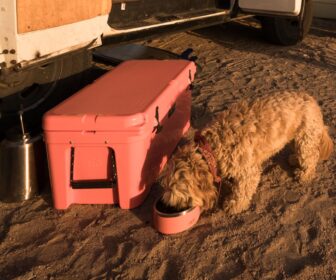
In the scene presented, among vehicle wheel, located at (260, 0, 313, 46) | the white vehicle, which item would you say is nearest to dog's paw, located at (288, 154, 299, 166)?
the white vehicle

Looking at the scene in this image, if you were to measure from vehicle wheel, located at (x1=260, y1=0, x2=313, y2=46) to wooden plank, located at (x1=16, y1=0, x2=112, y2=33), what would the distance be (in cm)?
387

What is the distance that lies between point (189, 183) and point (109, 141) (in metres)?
0.65

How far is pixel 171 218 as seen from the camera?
9.73 ft

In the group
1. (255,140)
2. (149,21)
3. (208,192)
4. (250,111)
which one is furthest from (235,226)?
(149,21)

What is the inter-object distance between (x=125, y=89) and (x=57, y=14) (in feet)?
2.70

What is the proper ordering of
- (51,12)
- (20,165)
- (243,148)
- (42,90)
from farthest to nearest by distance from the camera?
(42,90), (51,12), (20,165), (243,148)

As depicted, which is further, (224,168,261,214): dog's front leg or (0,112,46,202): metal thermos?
(0,112,46,202): metal thermos

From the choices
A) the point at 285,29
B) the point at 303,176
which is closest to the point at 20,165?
the point at 303,176

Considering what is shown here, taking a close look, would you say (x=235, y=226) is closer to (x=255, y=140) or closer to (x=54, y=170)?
(x=255, y=140)

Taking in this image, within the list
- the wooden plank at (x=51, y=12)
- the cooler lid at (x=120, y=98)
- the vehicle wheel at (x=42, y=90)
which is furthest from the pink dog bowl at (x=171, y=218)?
the wooden plank at (x=51, y=12)

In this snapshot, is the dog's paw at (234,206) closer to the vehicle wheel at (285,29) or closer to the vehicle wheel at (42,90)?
the vehicle wheel at (42,90)

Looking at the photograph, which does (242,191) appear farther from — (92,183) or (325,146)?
(92,183)

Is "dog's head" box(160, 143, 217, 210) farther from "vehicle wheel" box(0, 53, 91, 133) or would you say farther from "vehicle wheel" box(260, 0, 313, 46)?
"vehicle wheel" box(260, 0, 313, 46)

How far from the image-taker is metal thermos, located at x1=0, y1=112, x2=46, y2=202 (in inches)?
131
